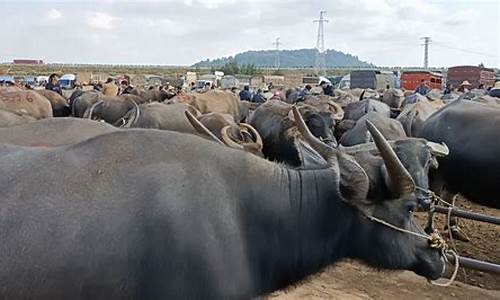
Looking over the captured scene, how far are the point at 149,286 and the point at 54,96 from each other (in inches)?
694

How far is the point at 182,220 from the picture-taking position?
3.13 meters

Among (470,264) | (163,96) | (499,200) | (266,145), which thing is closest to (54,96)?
(163,96)

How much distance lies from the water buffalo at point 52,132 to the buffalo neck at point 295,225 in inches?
85.1

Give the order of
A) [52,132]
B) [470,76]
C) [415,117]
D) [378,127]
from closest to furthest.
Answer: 1. [52,132]
2. [378,127]
3. [415,117]
4. [470,76]

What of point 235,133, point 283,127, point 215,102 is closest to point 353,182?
point 235,133

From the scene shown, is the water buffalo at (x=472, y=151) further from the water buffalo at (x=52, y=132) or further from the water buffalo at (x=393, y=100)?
the water buffalo at (x=393, y=100)

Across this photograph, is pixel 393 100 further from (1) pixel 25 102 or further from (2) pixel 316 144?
(2) pixel 316 144

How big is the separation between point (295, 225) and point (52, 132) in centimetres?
301

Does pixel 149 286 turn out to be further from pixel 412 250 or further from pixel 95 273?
pixel 412 250

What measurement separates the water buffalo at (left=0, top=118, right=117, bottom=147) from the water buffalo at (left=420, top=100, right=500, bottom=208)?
16.2ft

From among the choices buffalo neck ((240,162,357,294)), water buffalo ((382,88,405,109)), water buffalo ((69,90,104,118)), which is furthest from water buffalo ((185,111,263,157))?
water buffalo ((382,88,405,109))

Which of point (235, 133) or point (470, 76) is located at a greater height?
point (470, 76)

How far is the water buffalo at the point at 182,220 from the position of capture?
300 cm

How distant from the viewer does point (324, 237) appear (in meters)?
3.56
